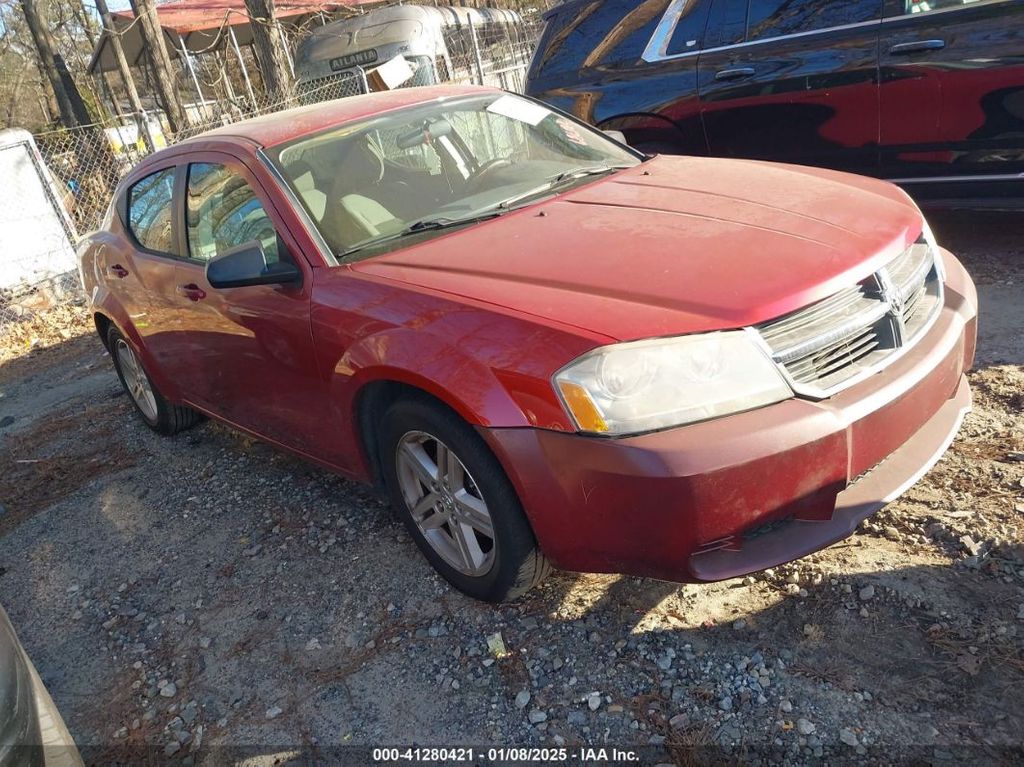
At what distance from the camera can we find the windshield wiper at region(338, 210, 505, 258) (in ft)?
9.86

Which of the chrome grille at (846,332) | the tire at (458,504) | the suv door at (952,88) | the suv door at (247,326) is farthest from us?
the suv door at (952,88)

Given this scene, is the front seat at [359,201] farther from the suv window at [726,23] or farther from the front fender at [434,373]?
the suv window at [726,23]

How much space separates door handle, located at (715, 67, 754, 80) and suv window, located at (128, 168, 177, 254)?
3450 mm

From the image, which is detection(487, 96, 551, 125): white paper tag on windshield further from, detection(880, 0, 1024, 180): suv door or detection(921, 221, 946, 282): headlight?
detection(880, 0, 1024, 180): suv door

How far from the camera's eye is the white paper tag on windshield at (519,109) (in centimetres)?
382

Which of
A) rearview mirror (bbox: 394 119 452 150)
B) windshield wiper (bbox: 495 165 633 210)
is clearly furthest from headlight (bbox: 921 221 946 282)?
rearview mirror (bbox: 394 119 452 150)

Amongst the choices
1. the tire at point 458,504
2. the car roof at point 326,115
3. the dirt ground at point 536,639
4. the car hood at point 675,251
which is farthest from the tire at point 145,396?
the car hood at point 675,251

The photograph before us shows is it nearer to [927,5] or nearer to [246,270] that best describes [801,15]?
[927,5]

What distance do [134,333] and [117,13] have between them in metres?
25.4

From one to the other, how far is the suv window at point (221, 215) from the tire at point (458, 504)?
3.22ft

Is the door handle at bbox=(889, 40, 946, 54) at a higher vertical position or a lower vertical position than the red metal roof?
lower

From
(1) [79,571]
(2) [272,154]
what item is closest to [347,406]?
(2) [272,154]

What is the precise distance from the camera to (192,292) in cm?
366

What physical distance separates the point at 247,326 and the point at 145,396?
6.73 ft
